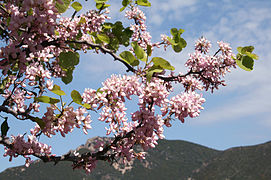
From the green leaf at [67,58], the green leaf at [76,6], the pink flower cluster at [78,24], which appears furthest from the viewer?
the pink flower cluster at [78,24]

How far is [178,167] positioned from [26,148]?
151 metres

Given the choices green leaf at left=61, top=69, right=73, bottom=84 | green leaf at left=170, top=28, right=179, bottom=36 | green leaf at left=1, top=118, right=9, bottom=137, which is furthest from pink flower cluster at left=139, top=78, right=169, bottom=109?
green leaf at left=1, top=118, right=9, bottom=137

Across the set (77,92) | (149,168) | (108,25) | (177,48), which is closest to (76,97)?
(77,92)

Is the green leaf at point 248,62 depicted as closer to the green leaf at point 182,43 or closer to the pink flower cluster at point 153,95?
the green leaf at point 182,43

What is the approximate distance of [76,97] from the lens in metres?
3.57

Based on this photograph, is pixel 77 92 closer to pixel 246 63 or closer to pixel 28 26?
pixel 28 26

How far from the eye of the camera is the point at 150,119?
12.0 feet

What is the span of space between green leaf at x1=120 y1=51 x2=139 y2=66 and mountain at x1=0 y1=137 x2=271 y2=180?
22.0m

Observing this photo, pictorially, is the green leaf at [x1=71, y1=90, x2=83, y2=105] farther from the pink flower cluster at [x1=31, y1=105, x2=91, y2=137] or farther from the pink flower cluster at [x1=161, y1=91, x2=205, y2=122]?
the pink flower cluster at [x1=161, y1=91, x2=205, y2=122]

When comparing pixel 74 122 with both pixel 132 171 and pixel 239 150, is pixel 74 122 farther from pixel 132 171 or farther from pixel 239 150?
pixel 132 171

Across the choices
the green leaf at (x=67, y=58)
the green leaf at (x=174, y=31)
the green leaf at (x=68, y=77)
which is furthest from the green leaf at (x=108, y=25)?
the green leaf at (x=67, y=58)

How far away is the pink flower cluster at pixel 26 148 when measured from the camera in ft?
15.5

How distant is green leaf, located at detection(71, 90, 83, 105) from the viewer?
139 inches

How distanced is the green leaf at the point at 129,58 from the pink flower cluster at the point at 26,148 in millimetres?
2313
